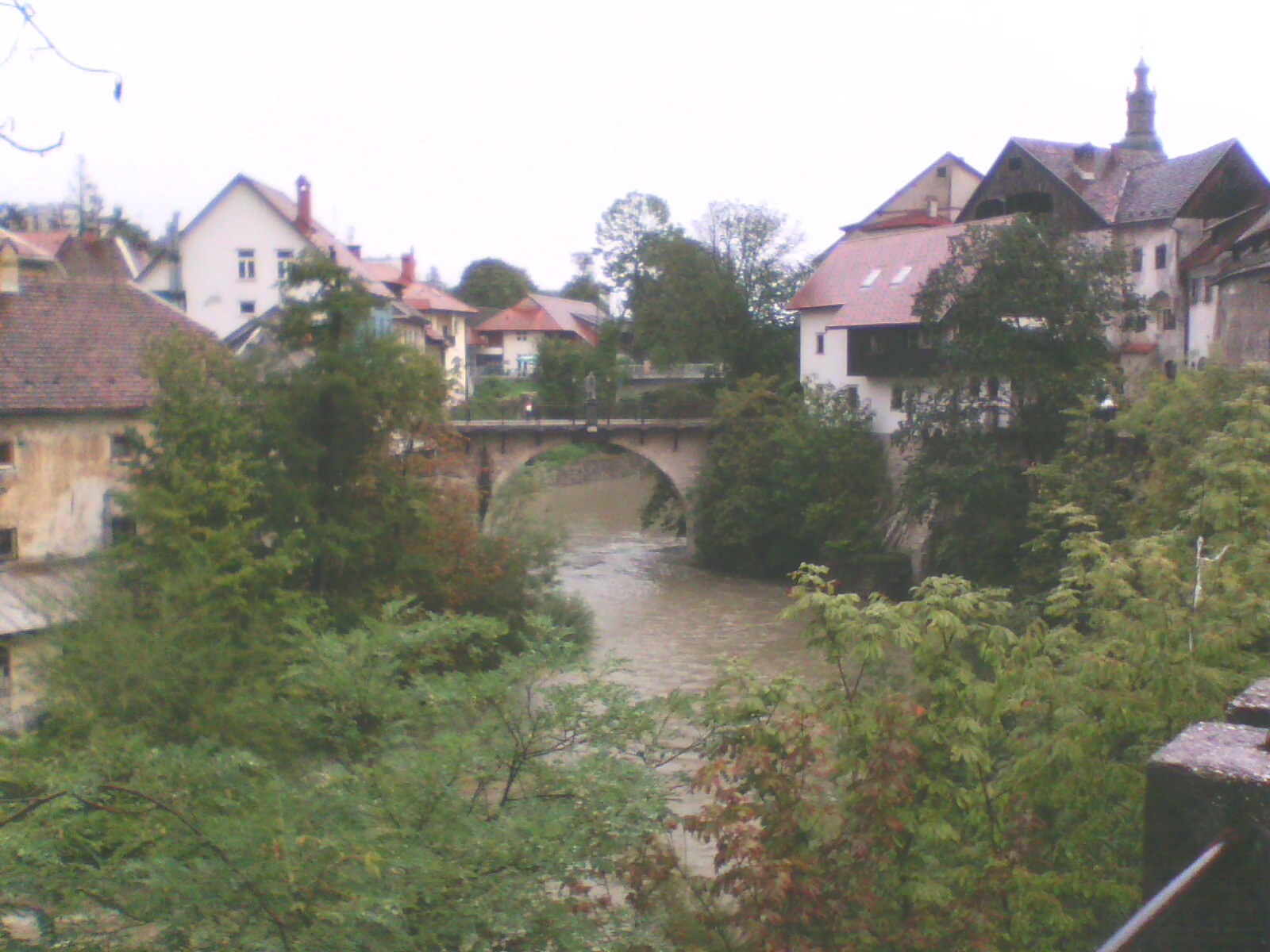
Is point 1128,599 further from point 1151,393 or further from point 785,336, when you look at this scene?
point 785,336

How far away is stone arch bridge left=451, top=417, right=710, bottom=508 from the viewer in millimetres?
32969

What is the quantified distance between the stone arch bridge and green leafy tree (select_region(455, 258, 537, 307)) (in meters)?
53.1

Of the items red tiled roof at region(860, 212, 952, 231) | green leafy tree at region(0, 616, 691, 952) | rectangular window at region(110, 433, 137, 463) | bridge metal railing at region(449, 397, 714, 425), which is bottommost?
green leafy tree at region(0, 616, 691, 952)

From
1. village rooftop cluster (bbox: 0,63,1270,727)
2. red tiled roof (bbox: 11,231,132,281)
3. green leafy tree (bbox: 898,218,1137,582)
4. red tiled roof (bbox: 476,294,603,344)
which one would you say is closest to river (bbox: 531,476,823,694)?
green leafy tree (bbox: 898,218,1137,582)

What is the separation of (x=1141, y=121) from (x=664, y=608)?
30680 mm

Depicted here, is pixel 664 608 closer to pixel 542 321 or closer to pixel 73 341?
pixel 73 341

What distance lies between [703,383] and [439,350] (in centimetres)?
1169

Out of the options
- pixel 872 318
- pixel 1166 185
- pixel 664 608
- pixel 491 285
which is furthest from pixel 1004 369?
pixel 491 285

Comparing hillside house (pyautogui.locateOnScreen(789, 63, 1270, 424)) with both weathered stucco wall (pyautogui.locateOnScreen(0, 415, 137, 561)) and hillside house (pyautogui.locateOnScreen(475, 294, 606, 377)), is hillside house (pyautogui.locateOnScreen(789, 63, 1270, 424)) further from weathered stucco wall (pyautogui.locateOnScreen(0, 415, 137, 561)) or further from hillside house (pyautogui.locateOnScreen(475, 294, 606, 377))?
hillside house (pyautogui.locateOnScreen(475, 294, 606, 377))

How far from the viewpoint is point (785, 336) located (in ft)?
138

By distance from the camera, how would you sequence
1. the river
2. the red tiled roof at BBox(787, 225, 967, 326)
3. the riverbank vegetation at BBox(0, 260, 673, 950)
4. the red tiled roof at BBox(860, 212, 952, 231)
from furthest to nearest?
the red tiled roof at BBox(860, 212, 952, 231) → the red tiled roof at BBox(787, 225, 967, 326) → the river → the riverbank vegetation at BBox(0, 260, 673, 950)

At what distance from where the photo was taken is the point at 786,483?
31297 millimetres

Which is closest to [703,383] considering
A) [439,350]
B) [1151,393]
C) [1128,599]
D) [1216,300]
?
[439,350]

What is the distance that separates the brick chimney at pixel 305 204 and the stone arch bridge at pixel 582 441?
6995mm
